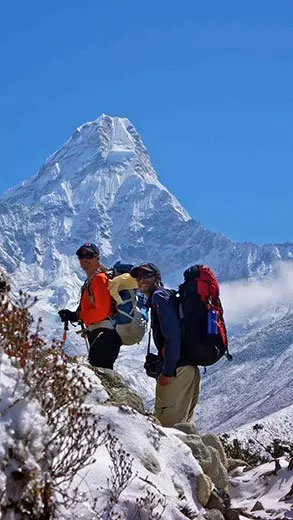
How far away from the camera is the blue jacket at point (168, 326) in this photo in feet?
27.2

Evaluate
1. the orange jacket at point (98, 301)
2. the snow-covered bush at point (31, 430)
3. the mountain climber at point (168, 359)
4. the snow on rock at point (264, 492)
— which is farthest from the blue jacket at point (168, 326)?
the snow-covered bush at point (31, 430)

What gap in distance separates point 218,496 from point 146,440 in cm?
92

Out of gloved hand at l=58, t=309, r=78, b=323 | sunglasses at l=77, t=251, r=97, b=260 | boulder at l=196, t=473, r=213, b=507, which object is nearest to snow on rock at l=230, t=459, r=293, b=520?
boulder at l=196, t=473, r=213, b=507

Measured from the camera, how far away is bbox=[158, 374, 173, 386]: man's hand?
8500mm

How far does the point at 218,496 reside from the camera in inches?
268

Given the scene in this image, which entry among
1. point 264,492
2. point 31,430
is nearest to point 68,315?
point 264,492

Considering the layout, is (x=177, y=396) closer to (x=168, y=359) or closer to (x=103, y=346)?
(x=168, y=359)

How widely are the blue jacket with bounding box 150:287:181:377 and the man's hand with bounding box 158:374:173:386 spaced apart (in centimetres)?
5

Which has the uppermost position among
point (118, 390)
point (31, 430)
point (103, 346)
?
point (103, 346)

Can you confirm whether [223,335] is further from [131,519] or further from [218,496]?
[131,519]

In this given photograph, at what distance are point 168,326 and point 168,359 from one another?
1.13 ft

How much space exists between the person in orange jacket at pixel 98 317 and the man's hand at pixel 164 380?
0.94m

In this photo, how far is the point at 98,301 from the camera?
30.5 feet

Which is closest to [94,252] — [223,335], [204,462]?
[223,335]
